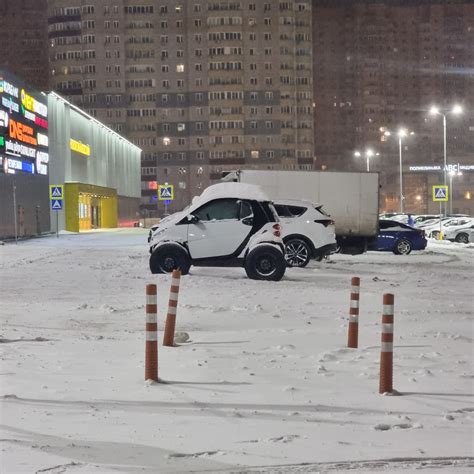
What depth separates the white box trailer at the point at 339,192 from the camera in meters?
28.9

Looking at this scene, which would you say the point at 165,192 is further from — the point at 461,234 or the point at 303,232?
Answer: the point at 303,232

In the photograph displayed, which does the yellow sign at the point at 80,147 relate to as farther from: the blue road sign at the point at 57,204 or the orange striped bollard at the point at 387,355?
the orange striped bollard at the point at 387,355

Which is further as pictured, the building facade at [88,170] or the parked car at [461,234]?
the building facade at [88,170]

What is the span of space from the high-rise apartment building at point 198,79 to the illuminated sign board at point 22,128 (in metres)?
103

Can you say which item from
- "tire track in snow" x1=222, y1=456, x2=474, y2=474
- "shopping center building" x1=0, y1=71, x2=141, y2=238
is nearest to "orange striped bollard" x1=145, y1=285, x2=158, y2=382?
"tire track in snow" x1=222, y1=456, x2=474, y2=474

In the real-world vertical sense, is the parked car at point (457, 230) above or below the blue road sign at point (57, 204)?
below

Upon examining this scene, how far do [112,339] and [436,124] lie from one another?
630ft

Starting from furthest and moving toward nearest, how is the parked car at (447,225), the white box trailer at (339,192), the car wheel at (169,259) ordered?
the parked car at (447,225)
the white box trailer at (339,192)
the car wheel at (169,259)

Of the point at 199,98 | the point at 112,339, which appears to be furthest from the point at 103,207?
the point at 199,98

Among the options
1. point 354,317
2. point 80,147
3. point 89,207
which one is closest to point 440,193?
point 80,147

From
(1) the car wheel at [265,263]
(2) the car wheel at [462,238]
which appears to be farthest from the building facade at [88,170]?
(1) the car wheel at [265,263]

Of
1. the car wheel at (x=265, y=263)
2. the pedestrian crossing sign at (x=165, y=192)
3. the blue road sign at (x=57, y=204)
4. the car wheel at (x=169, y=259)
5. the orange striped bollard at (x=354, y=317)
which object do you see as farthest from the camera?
the pedestrian crossing sign at (x=165, y=192)

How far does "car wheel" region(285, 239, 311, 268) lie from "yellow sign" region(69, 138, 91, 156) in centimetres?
4196

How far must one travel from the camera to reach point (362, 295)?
16312 millimetres
